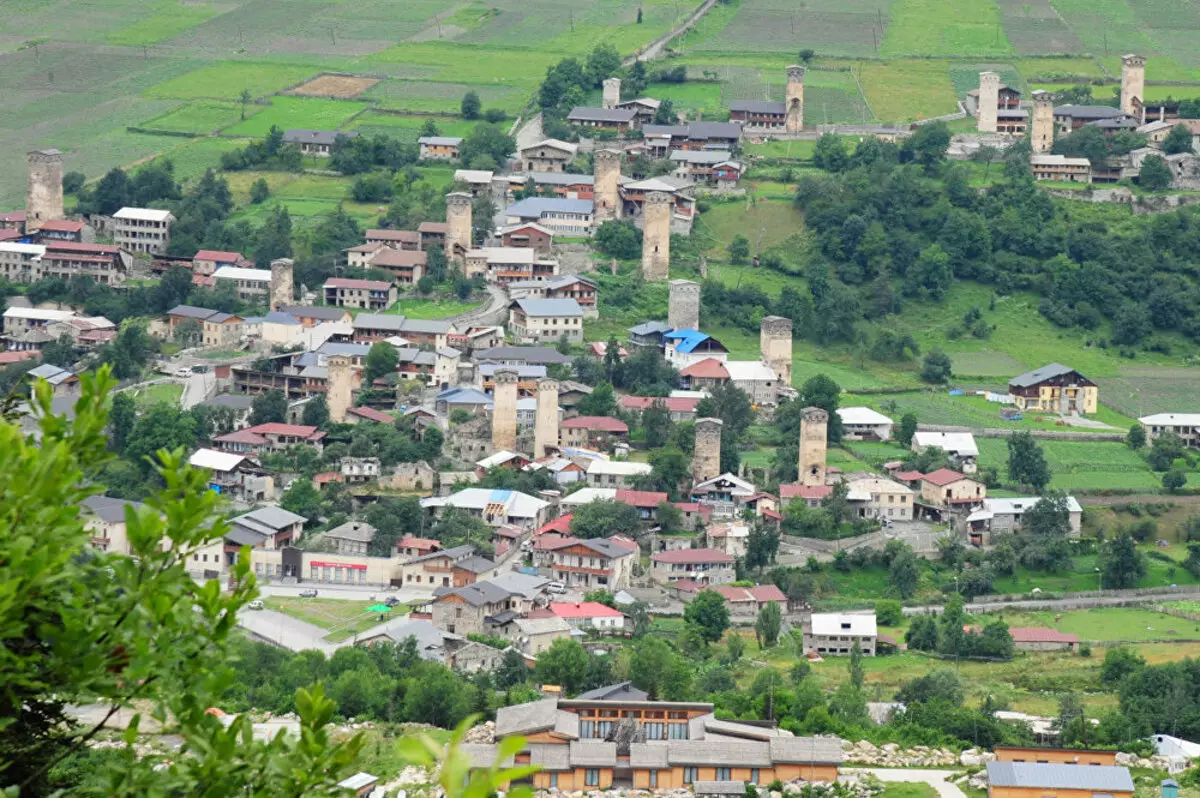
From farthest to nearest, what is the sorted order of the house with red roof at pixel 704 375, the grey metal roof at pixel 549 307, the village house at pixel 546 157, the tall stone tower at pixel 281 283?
the village house at pixel 546 157, the tall stone tower at pixel 281 283, the grey metal roof at pixel 549 307, the house with red roof at pixel 704 375

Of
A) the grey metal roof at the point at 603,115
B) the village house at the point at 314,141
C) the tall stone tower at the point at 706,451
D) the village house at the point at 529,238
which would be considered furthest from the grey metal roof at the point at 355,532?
the grey metal roof at the point at 603,115

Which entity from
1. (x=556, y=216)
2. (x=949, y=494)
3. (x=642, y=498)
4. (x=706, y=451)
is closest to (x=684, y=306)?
(x=556, y=216)

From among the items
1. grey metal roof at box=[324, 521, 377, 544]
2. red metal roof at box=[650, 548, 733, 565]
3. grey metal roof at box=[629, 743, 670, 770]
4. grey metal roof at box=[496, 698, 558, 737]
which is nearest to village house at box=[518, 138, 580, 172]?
grey metal roof at box=[324, 521, 377, 544]

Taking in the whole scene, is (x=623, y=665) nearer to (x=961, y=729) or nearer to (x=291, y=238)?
(x=961, y=729)

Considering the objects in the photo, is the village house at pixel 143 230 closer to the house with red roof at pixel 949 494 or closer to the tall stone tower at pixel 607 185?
the tall stone tower at pixel 607 185

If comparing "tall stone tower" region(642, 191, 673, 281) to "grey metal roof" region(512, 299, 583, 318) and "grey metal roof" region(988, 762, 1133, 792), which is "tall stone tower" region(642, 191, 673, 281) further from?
"grey metal roof" region(988, 762, 1133, 792)

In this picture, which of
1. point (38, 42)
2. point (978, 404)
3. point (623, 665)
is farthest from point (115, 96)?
point (623, 665)
